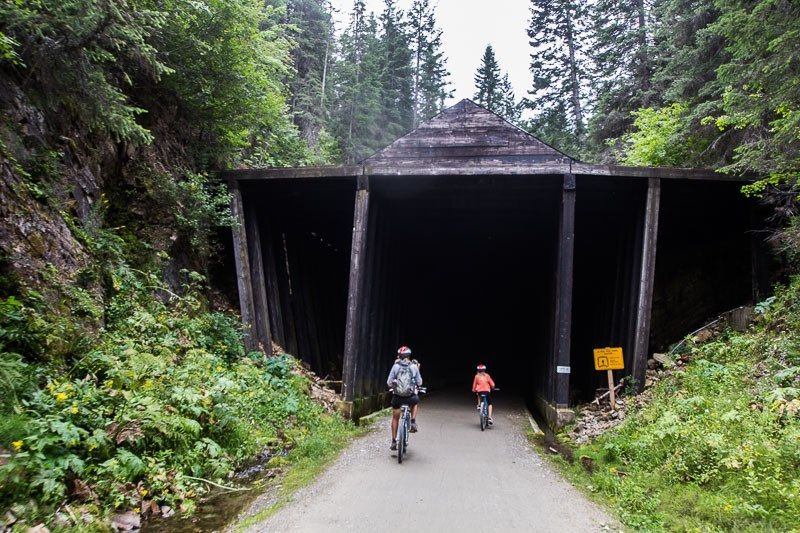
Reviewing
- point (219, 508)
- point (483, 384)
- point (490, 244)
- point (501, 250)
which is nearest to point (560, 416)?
point (483, 384)

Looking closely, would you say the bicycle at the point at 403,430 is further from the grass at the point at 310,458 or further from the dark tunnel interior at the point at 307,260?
the dark tunnel interior at the point at 307,260

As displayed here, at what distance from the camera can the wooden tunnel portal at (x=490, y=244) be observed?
1047 centimetres

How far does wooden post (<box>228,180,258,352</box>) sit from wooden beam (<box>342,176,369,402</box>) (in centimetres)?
231

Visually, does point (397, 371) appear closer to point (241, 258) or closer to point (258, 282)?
point (258, 282)

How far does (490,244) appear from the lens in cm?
1934

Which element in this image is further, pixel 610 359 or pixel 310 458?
pixel 610 359

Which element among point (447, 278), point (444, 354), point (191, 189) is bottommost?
point (444, 354)

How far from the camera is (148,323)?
24.4 feet

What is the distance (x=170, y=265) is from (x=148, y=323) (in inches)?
106

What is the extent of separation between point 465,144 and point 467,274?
13119 millimetres

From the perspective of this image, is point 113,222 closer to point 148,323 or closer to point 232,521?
point 148,323

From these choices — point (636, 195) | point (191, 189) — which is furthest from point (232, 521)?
point (636, 195)

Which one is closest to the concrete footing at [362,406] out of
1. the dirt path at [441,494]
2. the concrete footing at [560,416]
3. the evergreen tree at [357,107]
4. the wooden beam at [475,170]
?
the dirt path at [441,494]

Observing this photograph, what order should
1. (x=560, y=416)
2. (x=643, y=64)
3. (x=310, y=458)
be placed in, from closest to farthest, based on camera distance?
(x=310, y=458) → (x=560, y=416) → (x=643, y=64)
